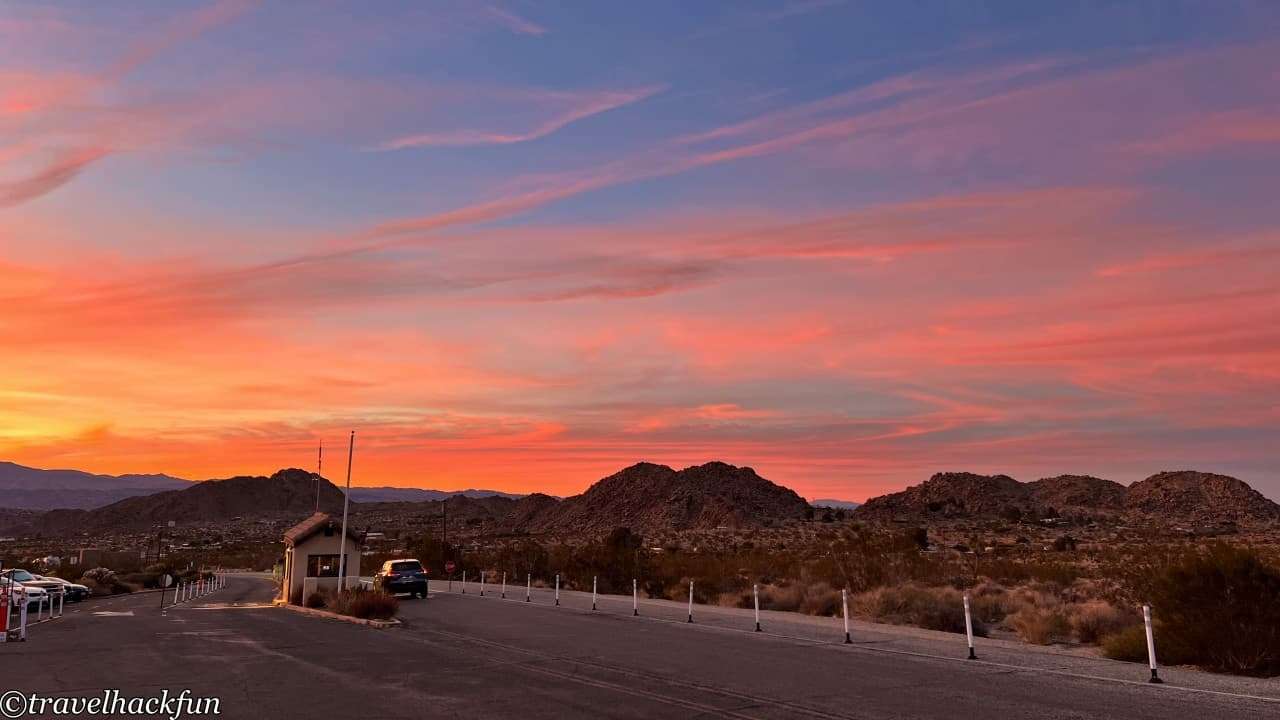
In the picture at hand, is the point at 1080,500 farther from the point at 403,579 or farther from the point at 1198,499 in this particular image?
the point at 403,579

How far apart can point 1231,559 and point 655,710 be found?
38.8 feet

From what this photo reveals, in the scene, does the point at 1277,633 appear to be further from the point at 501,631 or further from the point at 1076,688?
the point at 501,631

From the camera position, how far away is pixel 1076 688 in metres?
14.1

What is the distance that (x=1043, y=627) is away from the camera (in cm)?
2162

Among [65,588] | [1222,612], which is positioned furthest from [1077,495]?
[1222,612]

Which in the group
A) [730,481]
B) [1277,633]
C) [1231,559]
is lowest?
[1277,633]

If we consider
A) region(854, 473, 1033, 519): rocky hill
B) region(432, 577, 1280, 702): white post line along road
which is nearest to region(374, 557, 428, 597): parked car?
region(432, 577, 1280, 702): white post line along road

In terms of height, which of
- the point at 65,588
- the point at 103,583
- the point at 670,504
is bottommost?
the point at 103,583

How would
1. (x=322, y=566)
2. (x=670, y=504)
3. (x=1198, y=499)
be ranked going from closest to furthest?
(x=322, y=566) < (x=1198, y=499) < (x=670, y=504)

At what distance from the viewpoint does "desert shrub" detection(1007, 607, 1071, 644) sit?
21.6 m

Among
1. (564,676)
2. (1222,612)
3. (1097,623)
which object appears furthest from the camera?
(1097,623)

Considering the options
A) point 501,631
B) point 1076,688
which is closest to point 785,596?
point 501,631

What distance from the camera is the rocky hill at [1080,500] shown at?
123 m

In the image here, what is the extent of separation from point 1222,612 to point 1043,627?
5.20 metres
